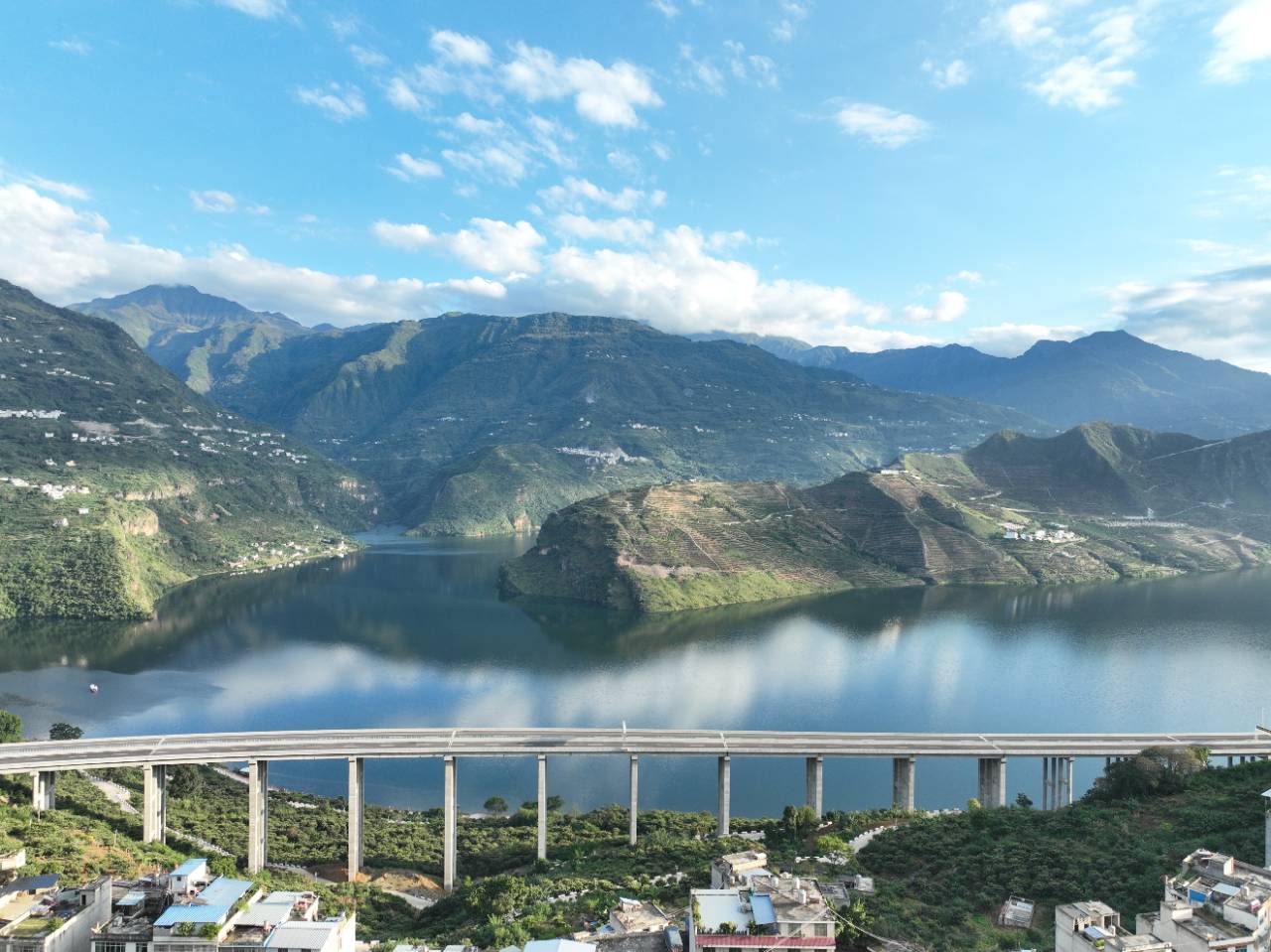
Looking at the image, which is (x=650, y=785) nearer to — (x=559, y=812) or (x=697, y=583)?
(x=559, y=812)

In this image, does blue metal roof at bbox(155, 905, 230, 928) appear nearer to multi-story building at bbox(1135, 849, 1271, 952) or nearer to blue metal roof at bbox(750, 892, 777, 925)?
blue metal roof at bbox(750, 892, 777, 925)

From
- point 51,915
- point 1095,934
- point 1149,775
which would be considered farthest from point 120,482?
point 1095,934

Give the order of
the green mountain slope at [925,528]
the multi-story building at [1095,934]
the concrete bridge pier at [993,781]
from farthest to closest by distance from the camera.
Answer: the green mountain slope at [925,528], the concrete bridge pier at [993,781], the multi-story building at [1095,934]

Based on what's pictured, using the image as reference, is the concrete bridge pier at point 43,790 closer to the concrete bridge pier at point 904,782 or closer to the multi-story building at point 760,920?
the multi-story building at point 760,920

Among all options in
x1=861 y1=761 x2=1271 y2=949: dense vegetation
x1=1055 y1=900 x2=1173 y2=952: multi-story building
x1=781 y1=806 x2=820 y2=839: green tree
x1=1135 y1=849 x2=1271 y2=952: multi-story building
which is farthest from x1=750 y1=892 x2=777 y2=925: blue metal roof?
x1=781 y1=806 x2=820 y2=839: green tree

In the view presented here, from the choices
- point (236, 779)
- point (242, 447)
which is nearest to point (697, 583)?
point (236, 779)

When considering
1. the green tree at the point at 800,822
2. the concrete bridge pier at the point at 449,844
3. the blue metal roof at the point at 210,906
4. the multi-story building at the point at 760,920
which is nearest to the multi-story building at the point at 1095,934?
Result: the multi-story building at the point at 760,920
